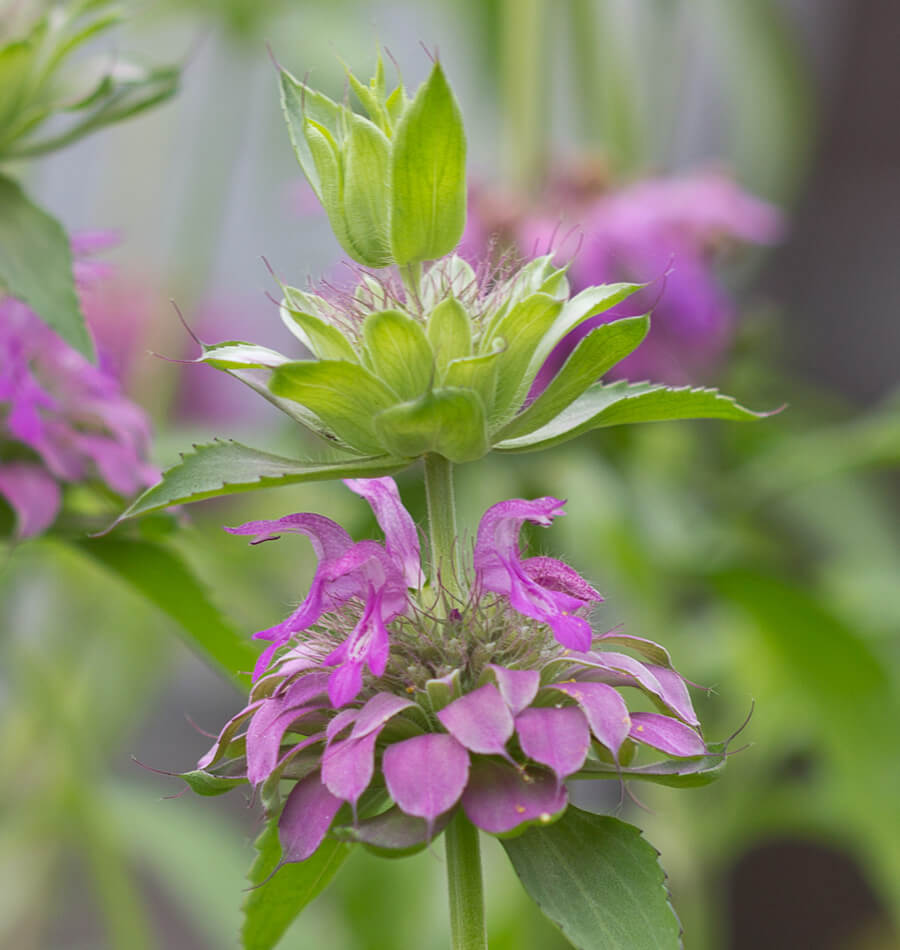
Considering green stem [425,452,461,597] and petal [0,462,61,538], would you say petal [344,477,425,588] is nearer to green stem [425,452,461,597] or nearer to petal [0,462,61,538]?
green stem [425,452,461,597]

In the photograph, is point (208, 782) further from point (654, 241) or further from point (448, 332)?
point (654, 241)

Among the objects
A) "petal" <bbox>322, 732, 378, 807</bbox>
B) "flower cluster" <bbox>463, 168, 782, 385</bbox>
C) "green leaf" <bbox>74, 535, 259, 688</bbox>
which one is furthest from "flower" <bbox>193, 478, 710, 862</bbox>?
"flower cluster" <bbox>463, 168, 782, 385</bbox>

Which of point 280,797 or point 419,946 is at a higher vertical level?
point 280,797

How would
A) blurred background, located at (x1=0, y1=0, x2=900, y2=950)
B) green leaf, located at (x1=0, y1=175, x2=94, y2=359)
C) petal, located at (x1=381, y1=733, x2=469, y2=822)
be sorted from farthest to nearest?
blurred background, located at (x1=0, y1=0, x2=900, y2=950) → green leaf, located at (x1=0, y1=175, x2=94, y2=359) → petal, located at (x1=381, y1=733, x2=469, y2=822)

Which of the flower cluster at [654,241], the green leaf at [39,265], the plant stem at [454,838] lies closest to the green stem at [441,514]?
the plant stem at [454,838]

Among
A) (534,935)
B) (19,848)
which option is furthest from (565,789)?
(19,848)

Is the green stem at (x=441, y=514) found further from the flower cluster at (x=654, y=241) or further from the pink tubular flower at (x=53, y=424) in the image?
the flower cluster at (x=654, y=241)

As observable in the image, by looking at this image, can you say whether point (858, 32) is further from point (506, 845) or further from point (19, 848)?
point (506, 845)

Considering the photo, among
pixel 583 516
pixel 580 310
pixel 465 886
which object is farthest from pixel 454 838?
pixel 583 516
